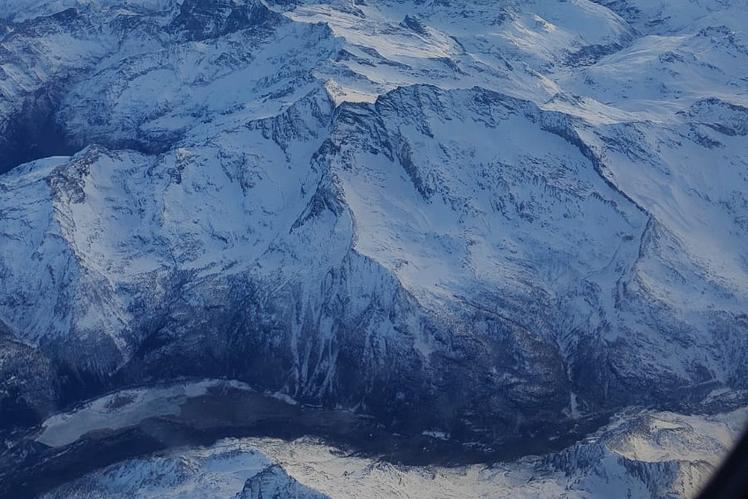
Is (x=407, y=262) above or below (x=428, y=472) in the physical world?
above

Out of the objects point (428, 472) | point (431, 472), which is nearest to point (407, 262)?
point (431, 472)

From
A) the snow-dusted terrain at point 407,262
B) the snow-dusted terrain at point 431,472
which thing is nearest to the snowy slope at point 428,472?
the snow-dusted terrain at point 431,472

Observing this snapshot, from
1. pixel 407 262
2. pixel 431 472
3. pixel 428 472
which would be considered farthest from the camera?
pixel 407 262

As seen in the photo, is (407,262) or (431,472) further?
(407,262)

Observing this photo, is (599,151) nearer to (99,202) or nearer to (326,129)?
(326,129)

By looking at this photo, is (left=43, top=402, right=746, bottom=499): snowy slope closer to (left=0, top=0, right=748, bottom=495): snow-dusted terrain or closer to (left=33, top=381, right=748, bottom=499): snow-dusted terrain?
(left=33, top=381, right=748, bottom=499): snow-dusted terrain

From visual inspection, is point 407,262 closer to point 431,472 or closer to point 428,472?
point 431,472

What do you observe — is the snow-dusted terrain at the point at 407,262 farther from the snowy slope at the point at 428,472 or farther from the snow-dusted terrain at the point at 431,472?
the snowy slope at the point at 428,472

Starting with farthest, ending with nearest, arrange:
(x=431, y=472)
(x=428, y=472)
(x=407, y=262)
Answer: (x=407, y=262) → (x=431, y=472) → (x=428, y=472)
